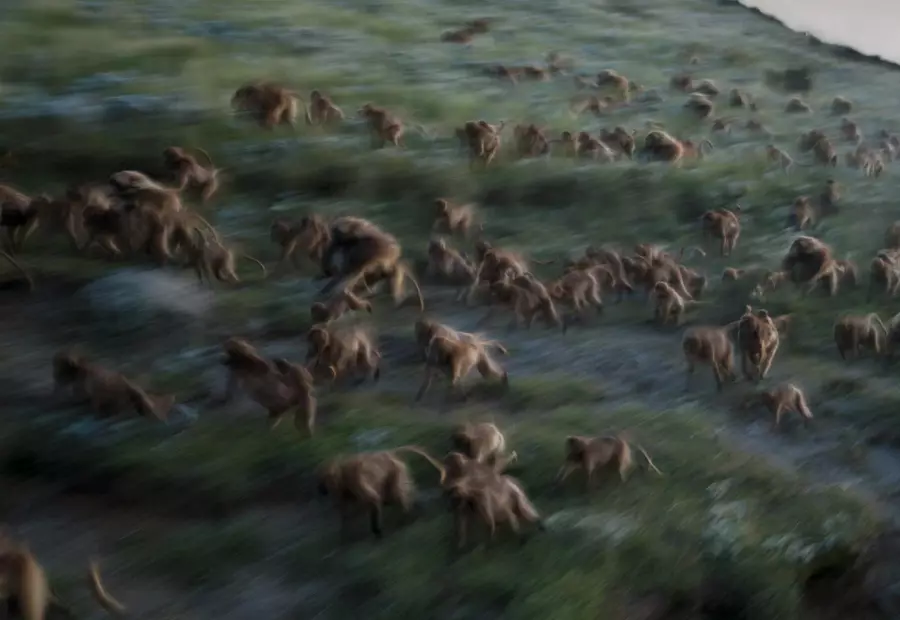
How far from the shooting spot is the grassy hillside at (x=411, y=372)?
193 centimetres

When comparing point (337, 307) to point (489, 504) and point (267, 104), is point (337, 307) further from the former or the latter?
point (267, 104)

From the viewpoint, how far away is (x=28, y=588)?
1.68m

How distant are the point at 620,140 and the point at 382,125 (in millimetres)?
962

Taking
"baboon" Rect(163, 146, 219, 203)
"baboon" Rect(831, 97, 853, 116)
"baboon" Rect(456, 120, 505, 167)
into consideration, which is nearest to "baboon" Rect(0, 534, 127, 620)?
"baboon" Rect(163, 146, 219, 203)

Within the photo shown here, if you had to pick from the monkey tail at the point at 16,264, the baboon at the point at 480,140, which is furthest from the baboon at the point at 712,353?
the monkey tail at the point at 16,264

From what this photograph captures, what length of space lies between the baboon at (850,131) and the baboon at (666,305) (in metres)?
1.83

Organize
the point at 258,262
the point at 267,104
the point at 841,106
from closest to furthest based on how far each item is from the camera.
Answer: the point at 258,262
the point at 267,104
the point at 841,106

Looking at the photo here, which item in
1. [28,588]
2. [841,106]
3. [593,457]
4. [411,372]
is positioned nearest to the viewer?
[28,588]

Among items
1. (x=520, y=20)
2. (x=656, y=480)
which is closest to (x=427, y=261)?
(x=656, y=480)

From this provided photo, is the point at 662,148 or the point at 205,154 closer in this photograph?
the point at 205,154

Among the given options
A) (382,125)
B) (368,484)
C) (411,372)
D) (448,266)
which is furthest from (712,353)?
(382,125)

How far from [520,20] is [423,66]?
0.60 m

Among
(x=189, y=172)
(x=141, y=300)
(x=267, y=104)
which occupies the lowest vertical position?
(x=141, y=300)

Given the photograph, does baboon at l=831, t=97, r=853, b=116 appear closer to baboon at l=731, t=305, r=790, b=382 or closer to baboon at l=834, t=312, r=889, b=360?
baboon at l=834, t=312, r=889, b=360
